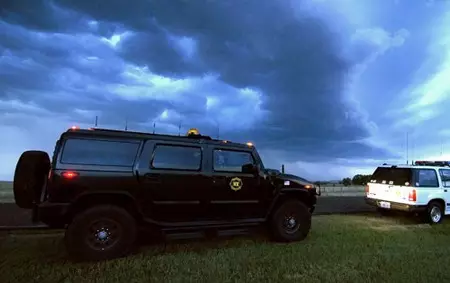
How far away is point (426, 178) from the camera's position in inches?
487

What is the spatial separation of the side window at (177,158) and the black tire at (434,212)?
817cm

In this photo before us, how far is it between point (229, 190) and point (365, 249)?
2.87m

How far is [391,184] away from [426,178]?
105 centimetres

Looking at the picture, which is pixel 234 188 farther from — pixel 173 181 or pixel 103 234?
pixel 103 234

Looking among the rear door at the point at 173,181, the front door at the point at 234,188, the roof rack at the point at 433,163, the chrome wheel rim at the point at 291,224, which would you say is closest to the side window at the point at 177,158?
the rear door at the point at 173,181

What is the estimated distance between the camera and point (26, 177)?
6.70 meters

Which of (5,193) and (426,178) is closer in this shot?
(426,178)

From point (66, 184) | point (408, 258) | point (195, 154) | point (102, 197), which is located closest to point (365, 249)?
point (408, 258)

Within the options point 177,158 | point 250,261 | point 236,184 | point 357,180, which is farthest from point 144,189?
point 357,180

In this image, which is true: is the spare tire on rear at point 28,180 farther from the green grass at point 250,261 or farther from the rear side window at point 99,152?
the green grass at point 250,261

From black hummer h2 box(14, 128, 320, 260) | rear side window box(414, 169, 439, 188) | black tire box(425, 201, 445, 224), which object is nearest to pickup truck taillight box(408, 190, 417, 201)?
rear side window box(414, 169, 439, 188)

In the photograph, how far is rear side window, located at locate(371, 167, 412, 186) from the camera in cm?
1220

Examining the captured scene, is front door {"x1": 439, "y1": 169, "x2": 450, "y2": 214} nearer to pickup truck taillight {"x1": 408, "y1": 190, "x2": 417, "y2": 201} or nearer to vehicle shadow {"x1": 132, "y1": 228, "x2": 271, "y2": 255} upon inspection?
pickup truck taillight {"x1": 408, "y1": 190, "x2": 417, "y2": 201}

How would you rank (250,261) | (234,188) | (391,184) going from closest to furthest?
(250,261)
(234,188)
(391,184)
